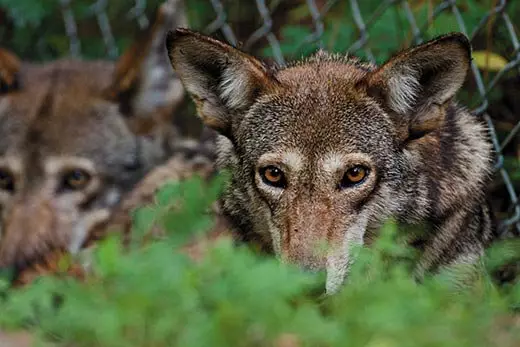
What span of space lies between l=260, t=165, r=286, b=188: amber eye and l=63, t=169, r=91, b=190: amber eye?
2.15 m

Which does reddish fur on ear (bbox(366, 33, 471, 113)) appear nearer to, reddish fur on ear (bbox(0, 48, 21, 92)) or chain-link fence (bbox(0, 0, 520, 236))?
chain-link fence (bbox(0, 0, 520, 236))

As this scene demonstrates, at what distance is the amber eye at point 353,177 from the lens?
4.23 metres

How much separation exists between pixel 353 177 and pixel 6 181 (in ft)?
8.86

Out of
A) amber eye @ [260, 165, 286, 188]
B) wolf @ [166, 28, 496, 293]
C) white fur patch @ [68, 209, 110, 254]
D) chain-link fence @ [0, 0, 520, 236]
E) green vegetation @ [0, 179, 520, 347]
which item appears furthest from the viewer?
white fur patch @ [68, 209, 110, 254]

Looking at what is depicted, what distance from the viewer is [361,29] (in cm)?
605

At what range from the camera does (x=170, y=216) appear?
12.4 feet

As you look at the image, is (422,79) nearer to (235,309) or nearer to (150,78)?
(235,309)

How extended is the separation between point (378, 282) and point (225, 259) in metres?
0.48

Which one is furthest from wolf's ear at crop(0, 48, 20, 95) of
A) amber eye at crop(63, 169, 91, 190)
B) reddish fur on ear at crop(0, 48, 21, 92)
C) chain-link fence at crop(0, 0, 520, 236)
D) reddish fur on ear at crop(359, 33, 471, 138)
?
reddish fur on ear at crop(359, 33, 471, 138)

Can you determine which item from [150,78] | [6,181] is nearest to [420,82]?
[150,78]

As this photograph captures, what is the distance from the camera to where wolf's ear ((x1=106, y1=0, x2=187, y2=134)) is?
6.24 m

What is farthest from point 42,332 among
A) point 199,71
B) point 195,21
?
point 195,21

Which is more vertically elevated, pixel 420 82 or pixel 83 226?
pixel 420 82

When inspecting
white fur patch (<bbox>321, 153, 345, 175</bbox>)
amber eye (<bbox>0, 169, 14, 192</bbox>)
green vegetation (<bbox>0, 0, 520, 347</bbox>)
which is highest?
green vegetation (<bbox>0, 0, 520, 347</bbox>)
